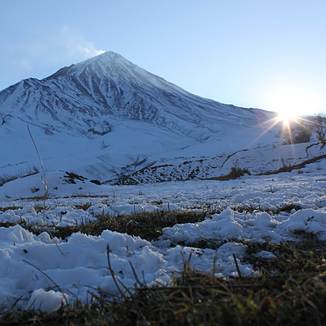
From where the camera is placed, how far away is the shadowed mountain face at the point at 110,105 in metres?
126

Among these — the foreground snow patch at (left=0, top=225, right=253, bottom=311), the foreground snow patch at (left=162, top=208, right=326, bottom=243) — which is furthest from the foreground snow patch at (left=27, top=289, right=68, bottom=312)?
the foreground snow patch at (left=162, top=208, right=326, bottom=243)

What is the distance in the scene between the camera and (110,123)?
12656cm

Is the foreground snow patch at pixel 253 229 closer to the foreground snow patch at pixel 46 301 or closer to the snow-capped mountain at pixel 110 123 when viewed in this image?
the foreground snow patch at pixel 46 301

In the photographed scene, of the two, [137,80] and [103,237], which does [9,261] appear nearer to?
[103,237]

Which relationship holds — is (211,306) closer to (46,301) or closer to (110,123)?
(46,301)

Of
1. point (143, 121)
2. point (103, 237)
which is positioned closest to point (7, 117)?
point (143, 121)

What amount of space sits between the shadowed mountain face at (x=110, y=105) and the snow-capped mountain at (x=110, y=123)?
0.26 m

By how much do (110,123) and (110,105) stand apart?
25048 mm

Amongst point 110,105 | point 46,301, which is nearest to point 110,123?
point 110,105

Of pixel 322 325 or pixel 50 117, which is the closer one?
pixel 322 325

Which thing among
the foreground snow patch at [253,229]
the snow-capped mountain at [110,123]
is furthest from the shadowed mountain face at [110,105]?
the foreground snow patch at [253,229]

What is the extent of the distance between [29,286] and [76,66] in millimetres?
201714

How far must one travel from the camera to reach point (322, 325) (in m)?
1.42

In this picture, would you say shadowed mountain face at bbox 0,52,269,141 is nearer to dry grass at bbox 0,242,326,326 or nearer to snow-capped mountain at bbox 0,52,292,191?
snow-capped mountain at bbox 0,52,292,191
